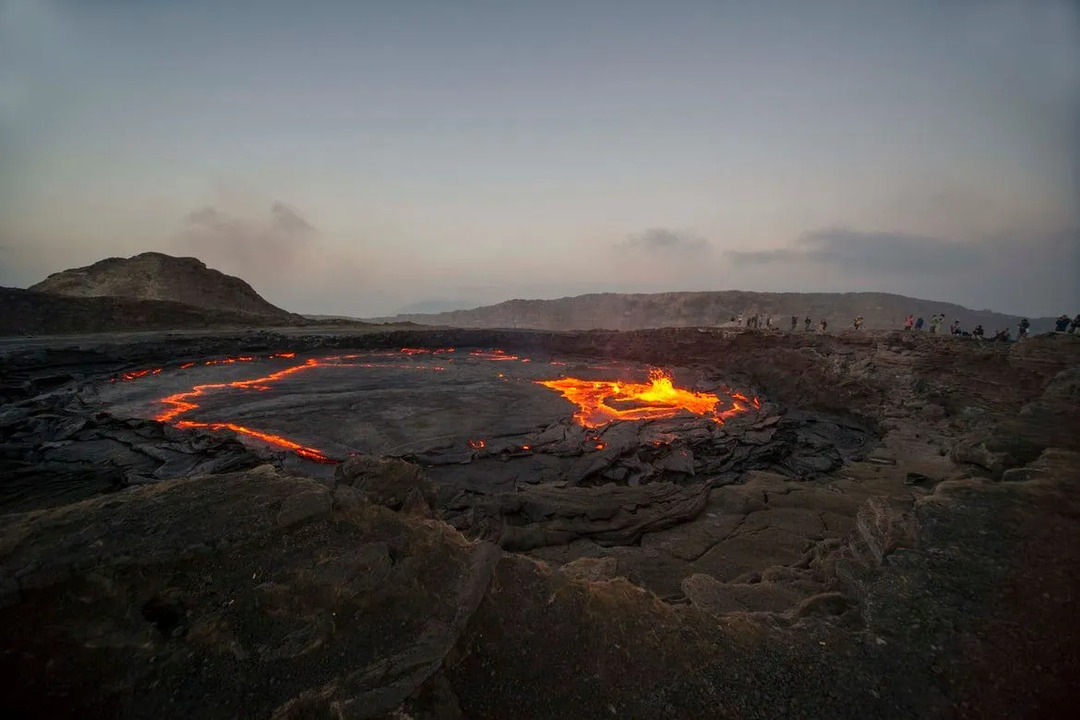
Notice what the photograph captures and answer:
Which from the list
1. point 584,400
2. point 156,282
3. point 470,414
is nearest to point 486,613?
point 470,414

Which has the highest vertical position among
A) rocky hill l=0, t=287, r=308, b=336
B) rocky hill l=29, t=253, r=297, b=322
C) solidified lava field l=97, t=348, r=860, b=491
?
rocky hill l=29, t=253, r=297, b=322

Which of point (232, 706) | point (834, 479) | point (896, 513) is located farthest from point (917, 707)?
point (834, 479)

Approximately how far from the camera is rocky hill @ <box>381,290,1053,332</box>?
251 ft

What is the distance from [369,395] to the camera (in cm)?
1692

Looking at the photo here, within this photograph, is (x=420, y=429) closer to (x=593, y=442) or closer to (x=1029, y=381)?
(x=593, y=442)

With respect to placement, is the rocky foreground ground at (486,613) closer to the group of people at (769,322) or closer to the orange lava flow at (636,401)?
the orange lava flow at (636,401)

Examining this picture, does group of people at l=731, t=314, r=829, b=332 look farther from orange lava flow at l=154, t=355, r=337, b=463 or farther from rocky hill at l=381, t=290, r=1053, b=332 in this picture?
rocky hill at l=381, t=290, r=1053, b=332

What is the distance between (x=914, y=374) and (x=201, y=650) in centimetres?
2223

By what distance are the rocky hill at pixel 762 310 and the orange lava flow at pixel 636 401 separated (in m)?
60.1

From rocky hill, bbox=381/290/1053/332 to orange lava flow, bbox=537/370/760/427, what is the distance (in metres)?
60.1

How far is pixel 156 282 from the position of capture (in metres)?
40.6

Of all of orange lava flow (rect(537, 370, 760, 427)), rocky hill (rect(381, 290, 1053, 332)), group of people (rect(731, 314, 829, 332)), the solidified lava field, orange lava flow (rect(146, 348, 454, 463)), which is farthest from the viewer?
rocky hill (rect(381, 290, 1053, 332))

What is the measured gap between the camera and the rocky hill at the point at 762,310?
76.5 m

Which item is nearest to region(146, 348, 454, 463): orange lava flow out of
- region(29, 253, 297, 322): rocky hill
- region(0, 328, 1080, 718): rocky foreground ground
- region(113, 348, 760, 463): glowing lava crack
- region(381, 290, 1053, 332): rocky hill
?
region(113, 348, 760, 463): glowing lava crack
